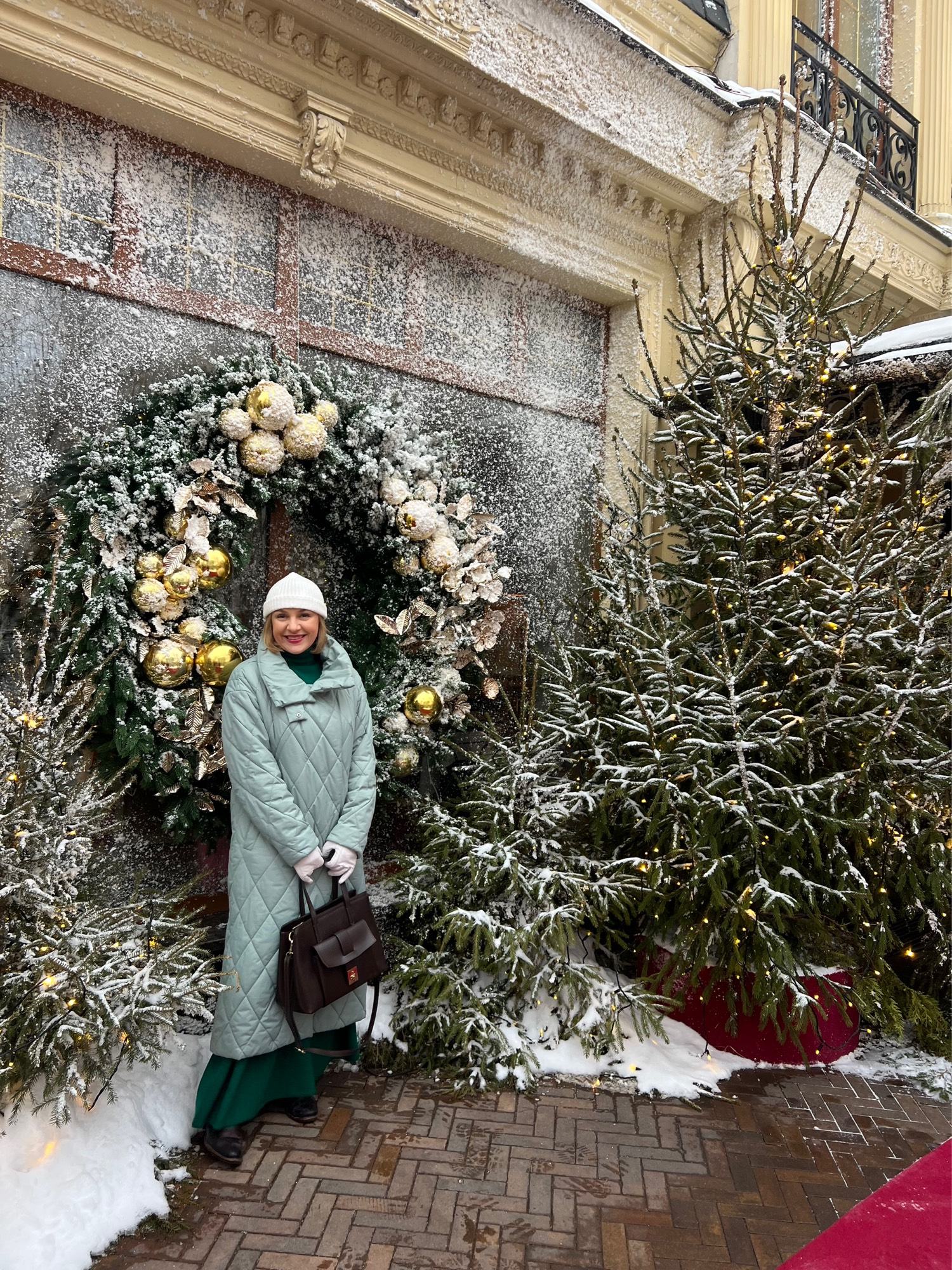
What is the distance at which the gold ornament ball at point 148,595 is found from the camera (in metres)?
3.57

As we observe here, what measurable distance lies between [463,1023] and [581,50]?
17.8ft

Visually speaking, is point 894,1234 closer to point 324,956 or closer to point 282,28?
point 324,956

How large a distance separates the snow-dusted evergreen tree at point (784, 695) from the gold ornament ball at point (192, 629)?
1816 millimetres

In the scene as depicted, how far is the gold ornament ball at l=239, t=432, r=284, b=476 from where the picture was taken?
3984 mm

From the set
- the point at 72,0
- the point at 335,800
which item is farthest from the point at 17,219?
the point at 335,800

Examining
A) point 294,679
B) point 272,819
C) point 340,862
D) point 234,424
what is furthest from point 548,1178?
point 234,424

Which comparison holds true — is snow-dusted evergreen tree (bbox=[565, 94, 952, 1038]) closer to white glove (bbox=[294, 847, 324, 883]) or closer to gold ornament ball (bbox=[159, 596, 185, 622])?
white glove (bbox=[294, 847, 324, 883])

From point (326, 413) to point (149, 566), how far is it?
1223 millimetres

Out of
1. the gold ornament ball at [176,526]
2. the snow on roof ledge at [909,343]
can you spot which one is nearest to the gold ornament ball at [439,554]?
the gold ornament ball at [176,526]

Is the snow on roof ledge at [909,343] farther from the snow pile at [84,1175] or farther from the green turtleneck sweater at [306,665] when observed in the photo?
the snow pile at [84,1175]

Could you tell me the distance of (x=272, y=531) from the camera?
4.62m

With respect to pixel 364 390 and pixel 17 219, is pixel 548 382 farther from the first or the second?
pixel 17 219

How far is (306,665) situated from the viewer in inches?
135

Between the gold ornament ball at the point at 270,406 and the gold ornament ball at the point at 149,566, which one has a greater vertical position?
the gold ornament ball at the point at 270,406
